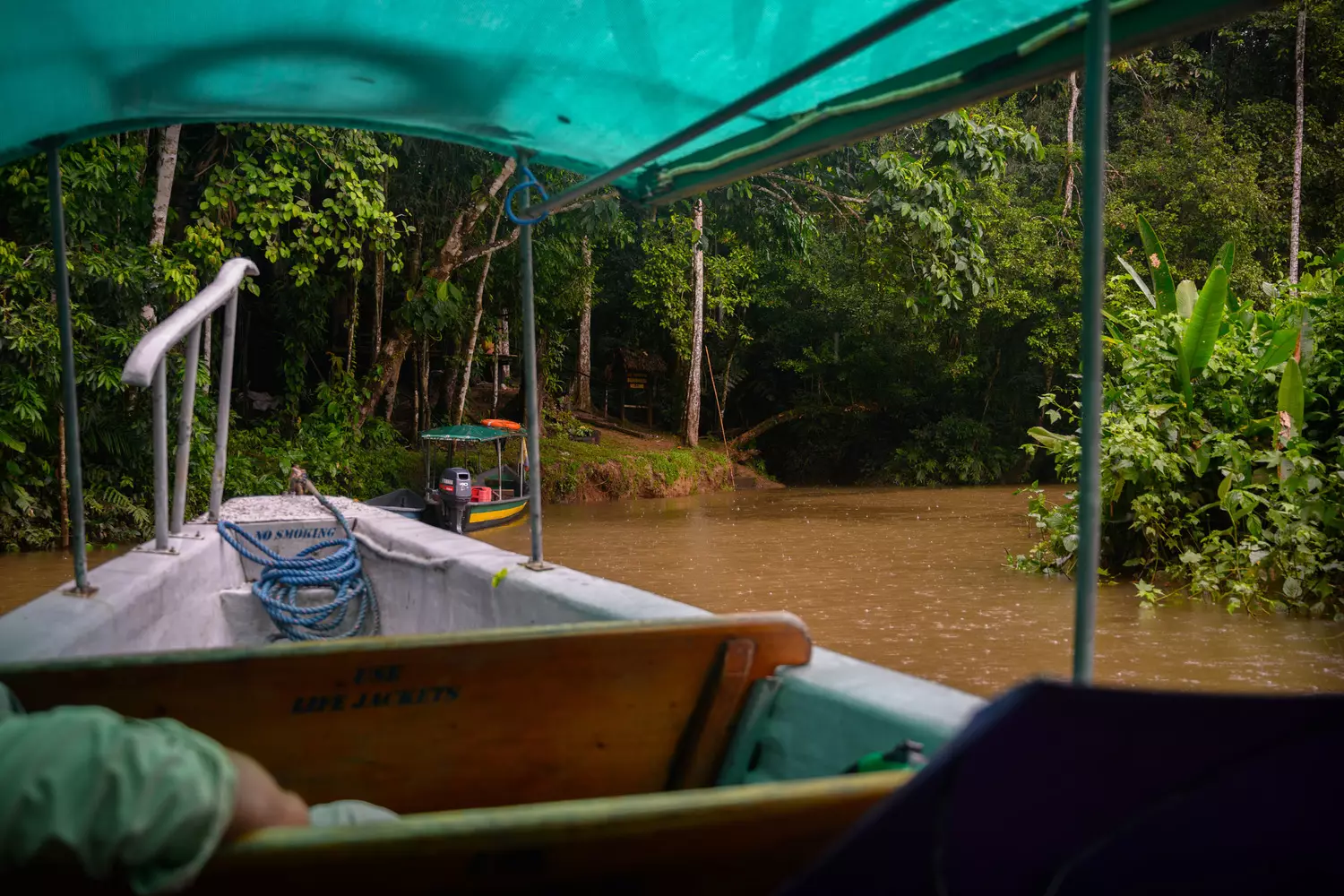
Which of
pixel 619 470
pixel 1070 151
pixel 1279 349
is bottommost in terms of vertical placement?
pixel 619 470

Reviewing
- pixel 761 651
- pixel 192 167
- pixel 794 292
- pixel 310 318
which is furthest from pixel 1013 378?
pixel 761 651

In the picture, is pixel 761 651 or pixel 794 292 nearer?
pixel 761 651

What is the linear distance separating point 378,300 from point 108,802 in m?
14.0

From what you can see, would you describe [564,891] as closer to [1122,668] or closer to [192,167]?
[1122,668]

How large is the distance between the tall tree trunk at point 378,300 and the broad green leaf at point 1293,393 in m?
10.9

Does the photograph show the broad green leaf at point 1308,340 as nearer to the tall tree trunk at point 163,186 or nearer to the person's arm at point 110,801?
the person's arm at point 110,801

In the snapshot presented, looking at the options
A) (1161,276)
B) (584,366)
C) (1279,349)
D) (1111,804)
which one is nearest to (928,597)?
(1279,349)

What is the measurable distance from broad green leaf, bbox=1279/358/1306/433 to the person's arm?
275 inches

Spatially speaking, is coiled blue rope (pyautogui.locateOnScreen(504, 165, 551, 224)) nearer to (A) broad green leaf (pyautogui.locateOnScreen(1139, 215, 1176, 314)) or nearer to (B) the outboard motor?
(A) broad green leaf (pyautogui.locateOnScreen(1139, 215, 1176, 314))

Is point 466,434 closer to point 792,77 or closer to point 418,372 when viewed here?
point 418,372

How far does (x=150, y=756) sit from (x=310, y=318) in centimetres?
1368

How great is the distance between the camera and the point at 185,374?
3357mm

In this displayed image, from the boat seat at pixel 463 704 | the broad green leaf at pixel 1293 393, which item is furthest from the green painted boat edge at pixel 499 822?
the broad green leaf at pixel 1293 393

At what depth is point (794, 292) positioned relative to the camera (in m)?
22.9
